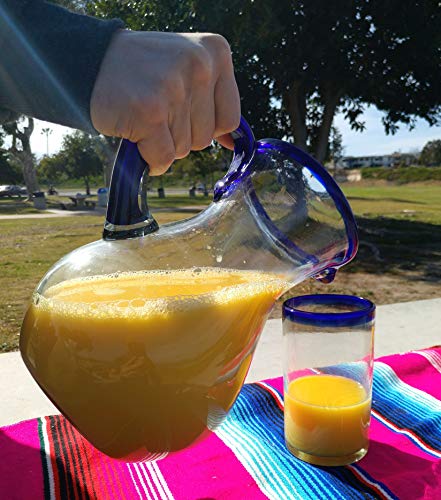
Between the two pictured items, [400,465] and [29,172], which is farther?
[29,172]

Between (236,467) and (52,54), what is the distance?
0.63 m

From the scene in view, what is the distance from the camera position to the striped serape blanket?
75 centimetres

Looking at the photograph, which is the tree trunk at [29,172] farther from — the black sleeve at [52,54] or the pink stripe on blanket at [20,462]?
the black sleeve at [52,54]

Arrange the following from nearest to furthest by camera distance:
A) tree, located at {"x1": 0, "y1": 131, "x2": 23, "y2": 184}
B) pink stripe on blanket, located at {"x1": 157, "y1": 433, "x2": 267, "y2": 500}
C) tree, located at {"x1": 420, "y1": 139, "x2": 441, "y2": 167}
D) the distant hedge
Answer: pink stripe on blanket, located at {"x1": 157, "y1": 433, "x2": 267, "y2": 500} < tree, located at {"x1": 0, "y1": 131, "x2": 23, "y2": 184} < the distant hedge < tree, located at {"x1": 420, "y1": 139, "x2": 441, "y2": 167}

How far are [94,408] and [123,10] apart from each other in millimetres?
6228

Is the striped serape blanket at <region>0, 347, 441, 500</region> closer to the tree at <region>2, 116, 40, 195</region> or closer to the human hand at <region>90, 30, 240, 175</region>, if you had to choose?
the human hand at <region>90, 30, 240, 175</region>

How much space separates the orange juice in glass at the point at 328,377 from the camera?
83 cm

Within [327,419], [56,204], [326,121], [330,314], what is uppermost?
[326,121]

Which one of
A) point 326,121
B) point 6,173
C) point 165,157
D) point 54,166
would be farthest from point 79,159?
point 165,157

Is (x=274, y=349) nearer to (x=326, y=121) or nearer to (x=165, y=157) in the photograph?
(x=165, y=157)

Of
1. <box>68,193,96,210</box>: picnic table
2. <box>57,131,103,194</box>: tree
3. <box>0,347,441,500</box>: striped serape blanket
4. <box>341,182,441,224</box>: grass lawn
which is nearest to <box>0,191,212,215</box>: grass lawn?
<box>68,193,96,210</box>: picnic table

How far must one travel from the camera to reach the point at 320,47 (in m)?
5.57

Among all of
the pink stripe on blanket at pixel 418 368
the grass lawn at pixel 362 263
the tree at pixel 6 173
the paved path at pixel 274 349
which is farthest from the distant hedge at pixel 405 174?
the pink stripe on blanket at pixel 418 368

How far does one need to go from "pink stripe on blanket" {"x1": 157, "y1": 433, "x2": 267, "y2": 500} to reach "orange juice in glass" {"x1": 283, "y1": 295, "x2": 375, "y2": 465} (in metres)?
0.11
